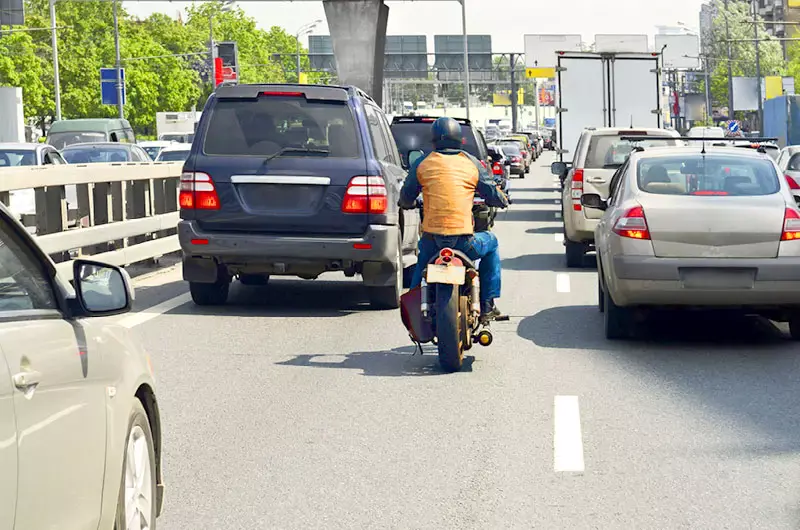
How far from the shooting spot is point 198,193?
13.9m

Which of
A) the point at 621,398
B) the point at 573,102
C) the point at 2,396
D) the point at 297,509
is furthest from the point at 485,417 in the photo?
the point at 573,102

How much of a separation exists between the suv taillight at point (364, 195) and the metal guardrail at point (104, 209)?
8.36ft

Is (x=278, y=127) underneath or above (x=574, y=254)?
above

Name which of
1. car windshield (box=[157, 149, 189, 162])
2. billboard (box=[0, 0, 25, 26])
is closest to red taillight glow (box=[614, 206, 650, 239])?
car windshield (box=[157, 149, 189, 162])

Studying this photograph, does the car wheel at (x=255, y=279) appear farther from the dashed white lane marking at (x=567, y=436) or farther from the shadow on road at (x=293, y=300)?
the dashed white lane marking at (x=567, y=436)

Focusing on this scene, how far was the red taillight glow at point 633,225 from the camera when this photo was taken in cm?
1171

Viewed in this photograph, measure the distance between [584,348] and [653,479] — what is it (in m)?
4.70

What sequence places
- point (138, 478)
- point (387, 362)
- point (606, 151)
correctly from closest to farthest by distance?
point (138, 478) < point (387, 362) < point (606, 151)

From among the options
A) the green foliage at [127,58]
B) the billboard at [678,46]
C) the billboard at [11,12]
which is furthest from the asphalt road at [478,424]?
the billboard at [678,46]

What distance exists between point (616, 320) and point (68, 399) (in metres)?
8.05

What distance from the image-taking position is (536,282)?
57.5 feet

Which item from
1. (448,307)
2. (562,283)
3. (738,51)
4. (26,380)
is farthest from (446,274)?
(738,51)

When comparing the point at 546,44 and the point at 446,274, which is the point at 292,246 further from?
the point at 546,44

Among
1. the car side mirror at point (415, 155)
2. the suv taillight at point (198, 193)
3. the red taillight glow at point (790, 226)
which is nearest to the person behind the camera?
the car side mirror at point (415, 155)
